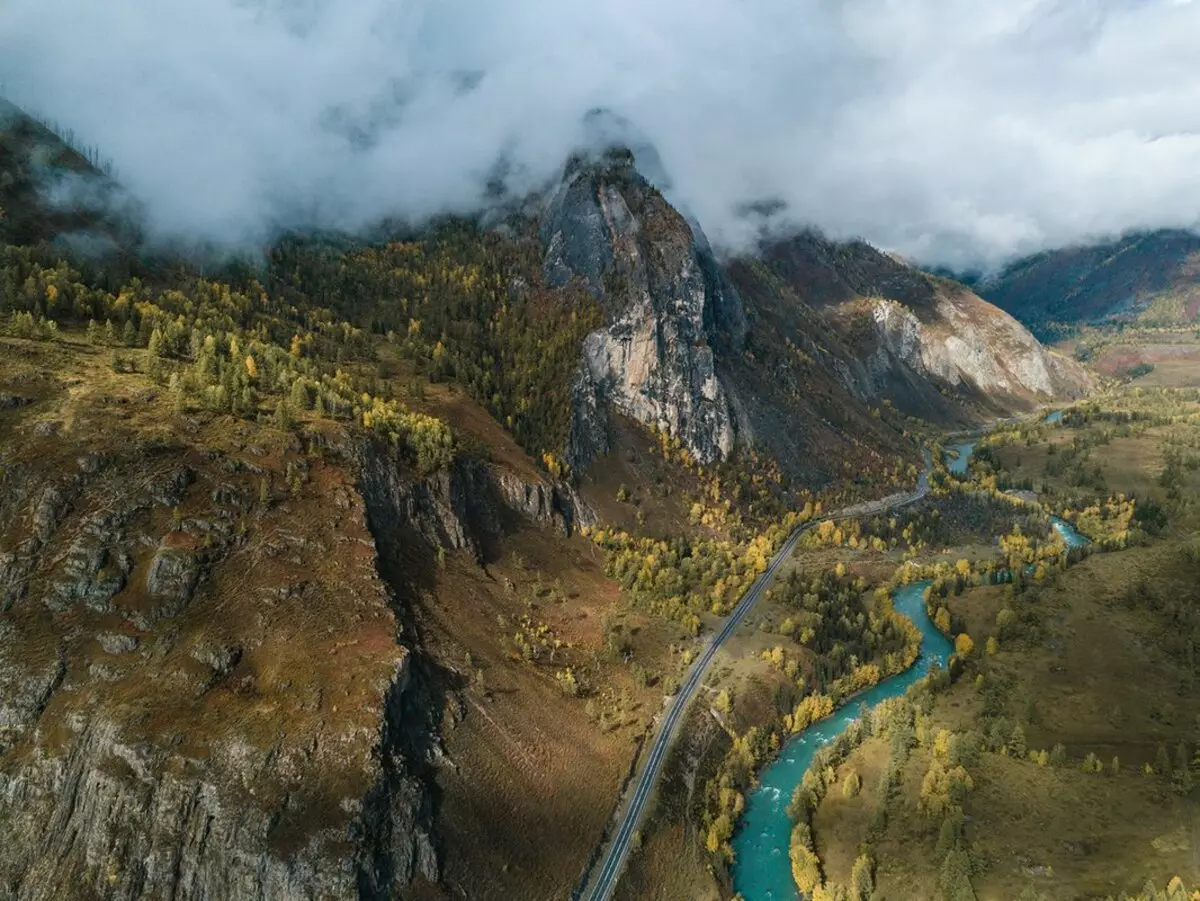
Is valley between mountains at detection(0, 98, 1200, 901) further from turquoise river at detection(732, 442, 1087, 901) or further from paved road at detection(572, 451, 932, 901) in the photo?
turquoise river at detection(732, 442, 1087, 901)

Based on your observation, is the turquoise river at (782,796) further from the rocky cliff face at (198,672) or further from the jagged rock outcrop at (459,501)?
the jagged rock outcrop at (459,501)

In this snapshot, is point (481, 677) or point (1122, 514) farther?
point (1122, 514)

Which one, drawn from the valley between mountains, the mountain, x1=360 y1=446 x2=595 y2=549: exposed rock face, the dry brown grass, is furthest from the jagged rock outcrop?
the dry brown grass

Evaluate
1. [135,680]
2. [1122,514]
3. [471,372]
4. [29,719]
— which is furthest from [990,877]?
[1122,514]

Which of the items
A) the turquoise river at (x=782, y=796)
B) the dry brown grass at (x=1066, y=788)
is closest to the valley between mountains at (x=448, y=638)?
the dry brown grass at (x=1066, y=788)

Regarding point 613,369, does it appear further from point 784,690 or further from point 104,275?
point 104,275
